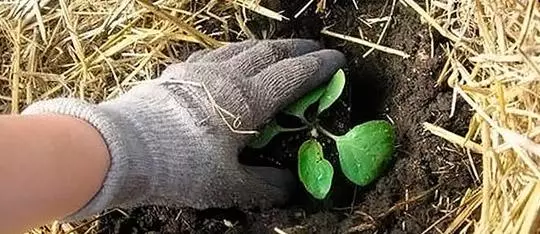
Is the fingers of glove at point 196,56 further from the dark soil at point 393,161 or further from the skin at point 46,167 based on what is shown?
the skin at point 46,167

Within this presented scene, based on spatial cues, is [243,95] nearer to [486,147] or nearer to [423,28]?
[423,28]

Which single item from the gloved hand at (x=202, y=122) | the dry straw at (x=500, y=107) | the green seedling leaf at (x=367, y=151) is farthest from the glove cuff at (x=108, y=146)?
the dry straw at (x=500, y=107)

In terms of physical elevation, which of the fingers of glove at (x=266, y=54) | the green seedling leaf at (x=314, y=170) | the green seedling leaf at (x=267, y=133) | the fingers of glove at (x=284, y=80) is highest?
the fingers of glove at (x=266, y=54)

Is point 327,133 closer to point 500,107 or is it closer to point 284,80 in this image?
point 284,80

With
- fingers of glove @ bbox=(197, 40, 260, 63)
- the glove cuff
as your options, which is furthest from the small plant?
the glove cuff

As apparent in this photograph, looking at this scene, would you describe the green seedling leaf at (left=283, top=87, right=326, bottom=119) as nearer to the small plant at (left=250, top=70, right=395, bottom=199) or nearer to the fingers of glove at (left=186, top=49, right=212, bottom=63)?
the small plant at (left=250, top=70, right=395, bottom=199)

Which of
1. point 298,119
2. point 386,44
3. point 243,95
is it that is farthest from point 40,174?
point 386,44

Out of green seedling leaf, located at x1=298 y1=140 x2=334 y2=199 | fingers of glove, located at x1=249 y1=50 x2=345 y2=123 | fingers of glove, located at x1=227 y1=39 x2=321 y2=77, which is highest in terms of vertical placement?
fingers of glove, located at x1=227 y1=39 x2=321 y2=77
